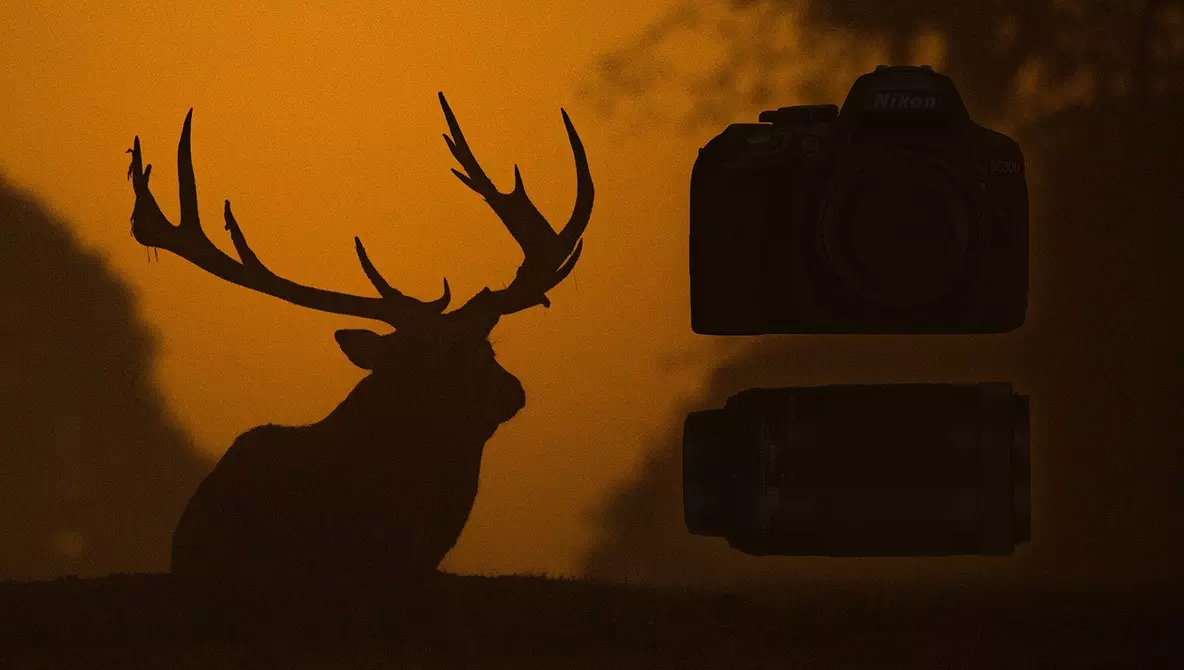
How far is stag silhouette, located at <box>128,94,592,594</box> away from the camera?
160cm

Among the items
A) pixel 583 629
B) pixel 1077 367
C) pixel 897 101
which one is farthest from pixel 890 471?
pixel 1077 367

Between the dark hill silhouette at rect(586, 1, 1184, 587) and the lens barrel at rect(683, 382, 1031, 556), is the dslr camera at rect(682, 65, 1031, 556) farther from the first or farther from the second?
the dark hill silhouette at rect(586, 1, 1184, 587)

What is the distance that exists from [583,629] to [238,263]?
656 millimetres

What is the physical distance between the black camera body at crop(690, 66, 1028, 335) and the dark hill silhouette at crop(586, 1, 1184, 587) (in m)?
0.87

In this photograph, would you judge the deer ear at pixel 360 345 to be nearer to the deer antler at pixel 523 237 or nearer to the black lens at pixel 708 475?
the deer antler at pixel 523 237

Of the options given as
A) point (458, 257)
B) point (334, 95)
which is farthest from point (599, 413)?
point (334, 95)

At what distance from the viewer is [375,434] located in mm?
1634

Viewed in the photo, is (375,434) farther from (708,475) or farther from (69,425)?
(708,475)

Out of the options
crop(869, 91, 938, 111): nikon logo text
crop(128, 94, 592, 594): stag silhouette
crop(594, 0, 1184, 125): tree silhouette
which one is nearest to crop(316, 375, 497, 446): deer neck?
crop(128, 94, 592, 594): stag silhouette

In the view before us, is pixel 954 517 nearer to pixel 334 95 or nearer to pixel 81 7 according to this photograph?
pixel 334 95

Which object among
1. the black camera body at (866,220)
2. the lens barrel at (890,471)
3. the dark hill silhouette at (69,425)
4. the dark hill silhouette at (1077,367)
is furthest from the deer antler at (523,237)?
the lens barrel at (890,471)

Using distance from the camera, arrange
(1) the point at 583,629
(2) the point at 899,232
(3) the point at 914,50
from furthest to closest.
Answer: (3) the point at 914,50, (1) the point at 583,629, (2) the point at 899,232

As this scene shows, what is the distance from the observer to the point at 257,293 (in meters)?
1.72

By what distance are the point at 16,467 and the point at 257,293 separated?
0.43 meters
